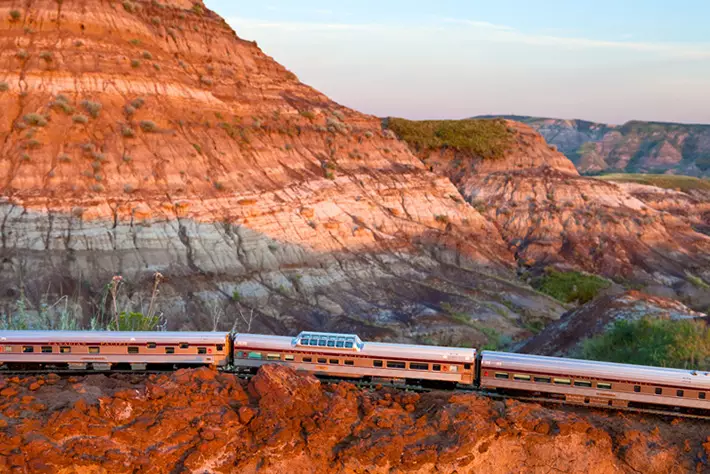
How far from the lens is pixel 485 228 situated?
54344 millimetres

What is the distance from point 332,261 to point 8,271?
19808 mm

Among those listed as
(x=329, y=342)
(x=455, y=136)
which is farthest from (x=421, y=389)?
(x=455, y=136)

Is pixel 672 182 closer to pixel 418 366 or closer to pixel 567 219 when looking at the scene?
pixel 567 219

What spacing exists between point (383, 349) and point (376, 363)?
0.45m

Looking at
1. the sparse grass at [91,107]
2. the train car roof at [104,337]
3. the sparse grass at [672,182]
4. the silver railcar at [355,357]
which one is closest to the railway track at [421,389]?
the silver railcar at [355,357]

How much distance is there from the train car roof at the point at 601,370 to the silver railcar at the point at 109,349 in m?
8.21

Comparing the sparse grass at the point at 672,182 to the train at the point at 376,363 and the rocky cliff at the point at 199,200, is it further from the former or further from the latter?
the train at the point at 376,363

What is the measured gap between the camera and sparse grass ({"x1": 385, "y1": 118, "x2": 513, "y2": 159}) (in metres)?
66.9

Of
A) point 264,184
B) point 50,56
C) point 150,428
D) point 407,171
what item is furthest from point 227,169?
point 150,428

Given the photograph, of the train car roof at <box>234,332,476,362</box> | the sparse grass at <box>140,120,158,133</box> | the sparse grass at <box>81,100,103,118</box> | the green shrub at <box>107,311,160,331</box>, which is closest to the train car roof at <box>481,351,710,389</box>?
the train car roof at <box>234,332,476,362</box>

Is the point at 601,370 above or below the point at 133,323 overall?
above

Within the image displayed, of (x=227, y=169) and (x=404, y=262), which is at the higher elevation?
(x=227, y=169)

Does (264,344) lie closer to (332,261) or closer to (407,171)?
(332,261)

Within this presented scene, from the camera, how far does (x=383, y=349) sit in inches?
655
